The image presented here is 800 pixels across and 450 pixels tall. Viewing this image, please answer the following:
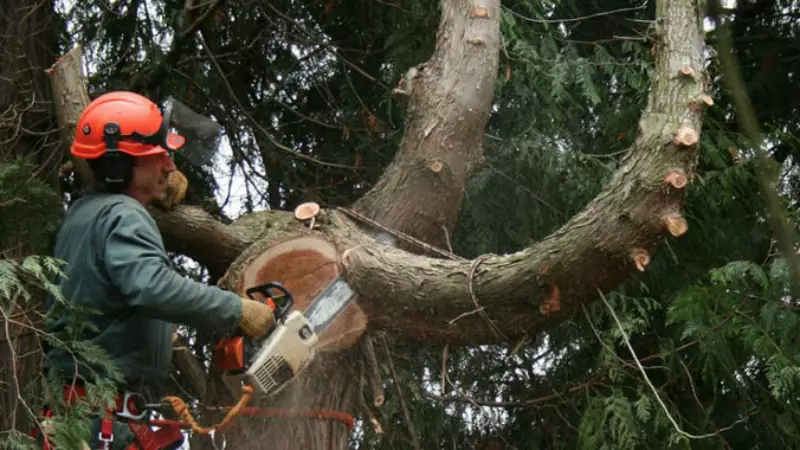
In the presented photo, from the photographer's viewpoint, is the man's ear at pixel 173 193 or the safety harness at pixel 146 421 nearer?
the safety harness at pixel 146 421

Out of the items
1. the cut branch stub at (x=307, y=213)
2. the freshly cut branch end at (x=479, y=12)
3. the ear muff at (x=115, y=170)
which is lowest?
the ear muff at (x=115, y=170)

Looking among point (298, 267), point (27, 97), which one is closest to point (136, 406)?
point (298, 267)

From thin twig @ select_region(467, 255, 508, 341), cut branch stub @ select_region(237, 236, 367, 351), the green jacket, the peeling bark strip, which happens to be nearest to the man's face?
the green jacket

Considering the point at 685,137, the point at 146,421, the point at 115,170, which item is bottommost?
the point at 146,421

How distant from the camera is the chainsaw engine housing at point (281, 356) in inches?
140

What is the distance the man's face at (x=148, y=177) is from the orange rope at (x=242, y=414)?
75cm

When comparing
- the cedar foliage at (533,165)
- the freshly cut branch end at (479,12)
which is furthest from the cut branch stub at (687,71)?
the cedar foliage at (533,165)

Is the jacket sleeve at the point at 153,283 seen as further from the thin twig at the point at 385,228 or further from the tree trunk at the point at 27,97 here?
the tree trunk at the point at 27,97

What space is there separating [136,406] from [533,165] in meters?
2.86

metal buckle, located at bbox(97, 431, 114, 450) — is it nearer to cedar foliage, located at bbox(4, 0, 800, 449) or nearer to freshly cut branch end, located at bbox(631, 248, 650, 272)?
freshly cut branch end, located at bbox(631, 248, 650, 272)

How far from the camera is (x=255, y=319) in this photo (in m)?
3.50

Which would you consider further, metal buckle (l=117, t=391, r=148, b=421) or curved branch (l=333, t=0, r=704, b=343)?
metal buckle (l=117, t=391, r=148, b=421)

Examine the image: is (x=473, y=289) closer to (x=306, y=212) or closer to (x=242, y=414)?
(x=306, y=212)

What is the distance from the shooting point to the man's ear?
4398 millimetres
